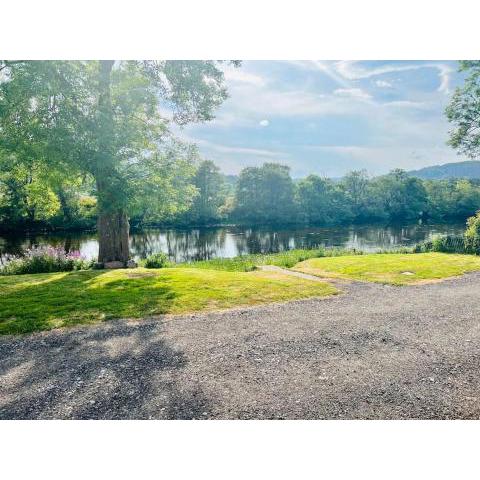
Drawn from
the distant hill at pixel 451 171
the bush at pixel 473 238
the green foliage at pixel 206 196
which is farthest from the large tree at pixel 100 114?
the green foliage at pixel 206 196

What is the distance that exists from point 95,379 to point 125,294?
4.90 metres

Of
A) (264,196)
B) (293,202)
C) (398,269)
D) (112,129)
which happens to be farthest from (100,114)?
(293,202)

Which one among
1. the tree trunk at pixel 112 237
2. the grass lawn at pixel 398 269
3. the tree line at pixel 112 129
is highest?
the tree line at pixel 112 129

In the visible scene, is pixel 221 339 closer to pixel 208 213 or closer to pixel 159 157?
pixel 159 157

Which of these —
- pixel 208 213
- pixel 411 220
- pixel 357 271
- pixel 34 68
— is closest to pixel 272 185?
pixel 208 213

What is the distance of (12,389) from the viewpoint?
5453 mm

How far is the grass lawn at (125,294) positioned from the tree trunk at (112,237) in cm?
178

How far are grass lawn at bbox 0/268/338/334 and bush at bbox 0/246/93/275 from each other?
2229mm

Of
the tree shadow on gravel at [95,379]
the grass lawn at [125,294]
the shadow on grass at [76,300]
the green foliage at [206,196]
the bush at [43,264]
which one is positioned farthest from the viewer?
the green foliage at [206,196]

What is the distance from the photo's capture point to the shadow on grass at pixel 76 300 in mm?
8422

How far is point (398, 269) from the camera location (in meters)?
15.4

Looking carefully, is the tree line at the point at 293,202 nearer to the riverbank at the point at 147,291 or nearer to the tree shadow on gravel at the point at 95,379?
the riverbank at the point at 147,291

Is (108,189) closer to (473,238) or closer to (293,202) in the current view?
(473,238)

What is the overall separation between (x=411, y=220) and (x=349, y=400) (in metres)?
70.7
